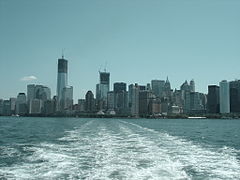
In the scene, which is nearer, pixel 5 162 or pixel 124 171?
pixel 124 171

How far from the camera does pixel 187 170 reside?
19.8m

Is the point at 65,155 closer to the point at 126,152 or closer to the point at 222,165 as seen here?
the point at 126,152

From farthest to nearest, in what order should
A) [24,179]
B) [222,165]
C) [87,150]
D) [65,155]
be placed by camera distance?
[87,150] → [65,155] → [222,165] → [24,179]

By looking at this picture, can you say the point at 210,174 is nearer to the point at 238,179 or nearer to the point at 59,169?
the point at 238,179

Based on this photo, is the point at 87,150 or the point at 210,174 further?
the point at 87,150

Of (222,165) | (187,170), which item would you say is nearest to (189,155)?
(222,165)

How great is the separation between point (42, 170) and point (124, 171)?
16.2 ft

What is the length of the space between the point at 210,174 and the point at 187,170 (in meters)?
1.47

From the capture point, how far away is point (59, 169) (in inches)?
790

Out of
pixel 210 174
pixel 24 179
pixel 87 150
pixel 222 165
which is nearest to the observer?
pixel 24 179

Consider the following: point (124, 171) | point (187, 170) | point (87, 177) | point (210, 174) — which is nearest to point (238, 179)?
point (210, 174)

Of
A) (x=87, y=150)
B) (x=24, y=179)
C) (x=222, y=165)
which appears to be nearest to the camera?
(x=24, y=179)

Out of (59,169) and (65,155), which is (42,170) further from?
(65,155)

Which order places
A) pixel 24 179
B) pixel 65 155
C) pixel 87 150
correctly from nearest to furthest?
→ pixel 24 179, pixel 65 155, pixel 87 150
